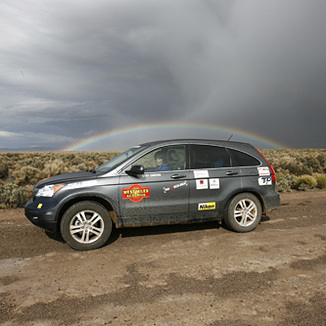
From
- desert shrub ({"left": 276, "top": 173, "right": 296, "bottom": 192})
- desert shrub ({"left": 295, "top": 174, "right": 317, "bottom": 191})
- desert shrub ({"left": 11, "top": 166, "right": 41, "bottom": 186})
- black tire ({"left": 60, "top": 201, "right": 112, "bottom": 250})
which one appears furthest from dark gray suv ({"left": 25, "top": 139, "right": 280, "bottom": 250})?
desert shrub ({"left": 11, "top": 166, "right": 41, "bottom": 186})

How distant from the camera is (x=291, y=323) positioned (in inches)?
103

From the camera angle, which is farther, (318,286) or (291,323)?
(318,286)

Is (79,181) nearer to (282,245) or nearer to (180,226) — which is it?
(180,226)

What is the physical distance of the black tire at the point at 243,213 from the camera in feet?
17.7

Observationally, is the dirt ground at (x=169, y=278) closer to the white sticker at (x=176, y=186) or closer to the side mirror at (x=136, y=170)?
the white sticker at (x=176, y=186)

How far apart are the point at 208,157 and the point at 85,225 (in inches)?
101

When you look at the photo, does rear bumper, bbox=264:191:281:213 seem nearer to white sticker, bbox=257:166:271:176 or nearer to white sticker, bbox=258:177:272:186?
white sticker, bbox=258:177:272:186

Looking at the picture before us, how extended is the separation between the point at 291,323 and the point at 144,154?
333 centimetres

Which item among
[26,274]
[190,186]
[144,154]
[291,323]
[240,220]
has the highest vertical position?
[144,154]

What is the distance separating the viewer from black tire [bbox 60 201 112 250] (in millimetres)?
4551

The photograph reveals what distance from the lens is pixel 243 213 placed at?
17.9 feet

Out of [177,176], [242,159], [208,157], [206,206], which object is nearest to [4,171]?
[177,176]

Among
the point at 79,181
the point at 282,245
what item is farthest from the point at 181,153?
the point at 282,245

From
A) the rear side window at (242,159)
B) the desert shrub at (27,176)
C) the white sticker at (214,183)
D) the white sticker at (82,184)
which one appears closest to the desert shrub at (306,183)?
the rear side window at (242,159)
